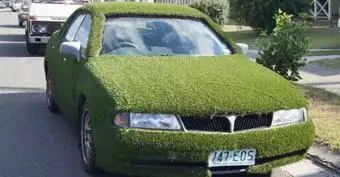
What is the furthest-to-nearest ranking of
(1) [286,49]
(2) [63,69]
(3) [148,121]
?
1. (1) [286,49]
2. (2) [63,69]
3. (3) [148,121]

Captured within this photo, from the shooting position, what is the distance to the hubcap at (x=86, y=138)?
5199 mm

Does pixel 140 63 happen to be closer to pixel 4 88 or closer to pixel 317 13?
pixel 4 88

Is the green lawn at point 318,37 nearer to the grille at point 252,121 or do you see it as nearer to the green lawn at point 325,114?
the green lawn at point 325,114

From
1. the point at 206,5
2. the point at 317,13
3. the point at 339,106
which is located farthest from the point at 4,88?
the point at 317,13

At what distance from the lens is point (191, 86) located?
498 centimetres

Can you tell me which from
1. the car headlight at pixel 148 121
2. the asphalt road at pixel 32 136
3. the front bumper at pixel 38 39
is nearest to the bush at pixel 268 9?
the front bumper at pixel 38 39

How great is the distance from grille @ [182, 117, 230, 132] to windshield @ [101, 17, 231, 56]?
5.12 ft

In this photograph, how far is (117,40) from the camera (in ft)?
20.1

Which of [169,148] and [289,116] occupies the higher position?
[289,116]

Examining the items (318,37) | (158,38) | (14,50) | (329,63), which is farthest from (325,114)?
(318,37)

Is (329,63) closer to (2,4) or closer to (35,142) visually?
(35,142)

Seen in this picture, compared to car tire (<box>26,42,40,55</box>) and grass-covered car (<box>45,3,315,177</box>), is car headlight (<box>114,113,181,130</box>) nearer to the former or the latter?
grass-covered car (<box>45,3,315,177</box>)

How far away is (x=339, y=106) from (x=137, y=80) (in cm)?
409

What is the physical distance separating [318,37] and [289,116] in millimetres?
14974
